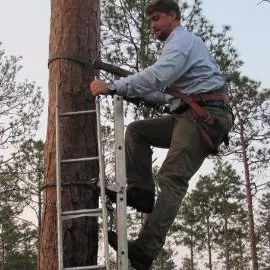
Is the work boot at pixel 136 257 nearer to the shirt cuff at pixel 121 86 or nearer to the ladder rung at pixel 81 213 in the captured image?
the ladder rung at pixel 81 213

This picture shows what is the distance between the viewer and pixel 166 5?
10.8 ft

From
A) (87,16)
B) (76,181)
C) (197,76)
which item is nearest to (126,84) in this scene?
(197,76)

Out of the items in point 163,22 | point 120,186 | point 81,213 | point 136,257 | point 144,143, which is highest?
point 163,22

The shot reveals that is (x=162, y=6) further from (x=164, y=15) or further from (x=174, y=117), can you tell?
(x=174, y=117)

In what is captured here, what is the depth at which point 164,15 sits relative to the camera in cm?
331

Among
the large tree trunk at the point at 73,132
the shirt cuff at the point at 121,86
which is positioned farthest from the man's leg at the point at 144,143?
the shirt cuff at the point at 121,86

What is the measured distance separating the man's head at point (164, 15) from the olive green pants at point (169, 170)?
57cm

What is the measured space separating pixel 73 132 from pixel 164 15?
40.0 inches

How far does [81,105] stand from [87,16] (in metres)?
0.72

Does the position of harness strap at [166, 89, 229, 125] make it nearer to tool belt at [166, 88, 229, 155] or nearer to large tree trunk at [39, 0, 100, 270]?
tool belt at [166, 88, 229, 155]

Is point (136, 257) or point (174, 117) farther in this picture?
point (174, 117)

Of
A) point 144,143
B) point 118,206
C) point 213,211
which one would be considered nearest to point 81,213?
point 118,206

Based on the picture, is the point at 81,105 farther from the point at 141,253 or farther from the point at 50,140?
the point at 141,253

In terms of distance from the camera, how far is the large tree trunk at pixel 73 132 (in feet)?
11.1
